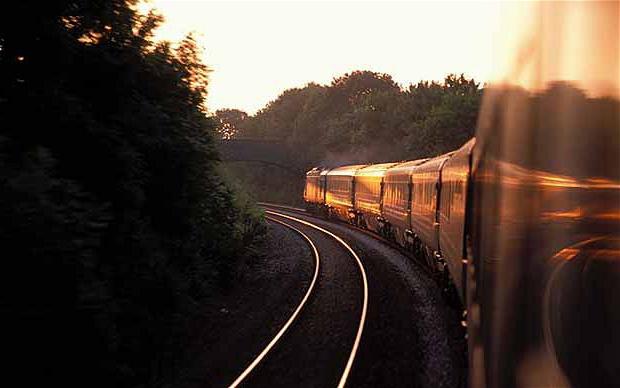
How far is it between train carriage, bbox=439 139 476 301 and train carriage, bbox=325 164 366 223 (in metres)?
23.4

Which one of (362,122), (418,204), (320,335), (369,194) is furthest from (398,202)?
(362,122)

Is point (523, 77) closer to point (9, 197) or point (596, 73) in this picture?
point (596, 73)

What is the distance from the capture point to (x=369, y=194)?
32.7m

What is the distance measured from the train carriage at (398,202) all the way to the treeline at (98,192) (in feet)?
30.0

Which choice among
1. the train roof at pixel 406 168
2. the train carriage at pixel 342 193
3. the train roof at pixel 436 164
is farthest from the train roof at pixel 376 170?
the train roof at pixel 436 164

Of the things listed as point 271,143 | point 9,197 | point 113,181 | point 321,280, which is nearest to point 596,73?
point 9,197

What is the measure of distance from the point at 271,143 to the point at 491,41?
77.7 metres

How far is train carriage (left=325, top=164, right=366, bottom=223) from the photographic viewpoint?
38156mm

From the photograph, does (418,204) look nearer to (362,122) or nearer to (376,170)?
(376,170)

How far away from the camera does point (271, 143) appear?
81062 mm

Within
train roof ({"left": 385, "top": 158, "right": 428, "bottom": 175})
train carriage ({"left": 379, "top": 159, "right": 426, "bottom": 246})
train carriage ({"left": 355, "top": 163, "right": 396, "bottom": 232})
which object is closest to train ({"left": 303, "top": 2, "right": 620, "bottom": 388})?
train carriage ({"left": 379, "top": 159, "right": 426, "bottom": 246})

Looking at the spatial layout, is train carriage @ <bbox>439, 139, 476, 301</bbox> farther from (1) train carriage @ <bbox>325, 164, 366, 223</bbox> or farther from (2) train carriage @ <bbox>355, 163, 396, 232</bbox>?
(1) train carriage @ <bbox>325, 164, 366, 223</bbox>

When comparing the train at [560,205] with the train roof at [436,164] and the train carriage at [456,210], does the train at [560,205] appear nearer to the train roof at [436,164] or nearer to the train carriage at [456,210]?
the train carriage at [456,210]

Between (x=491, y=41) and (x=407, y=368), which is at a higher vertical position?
(x=491, y=41)
